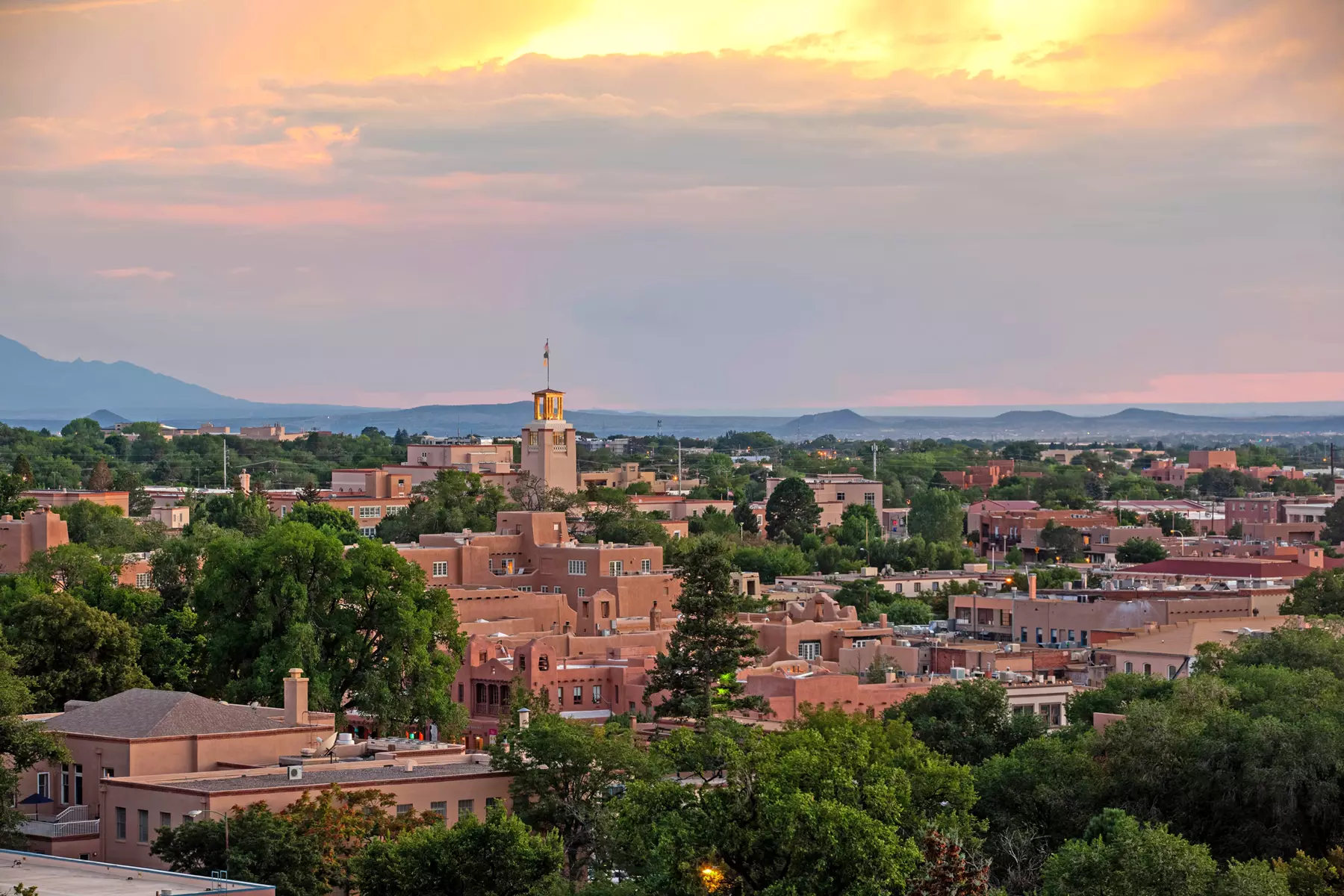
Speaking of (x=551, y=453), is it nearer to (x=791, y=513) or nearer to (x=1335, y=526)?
(x=791, y=513)

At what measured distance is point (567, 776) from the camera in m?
42.7

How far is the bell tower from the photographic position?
135m

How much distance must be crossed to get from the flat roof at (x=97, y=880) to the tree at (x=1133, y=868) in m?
12.3

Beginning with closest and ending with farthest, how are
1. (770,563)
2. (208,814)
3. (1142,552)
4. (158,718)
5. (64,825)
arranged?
(208,814) → (64,825) → (158,718) → (770,563) → (1142,552)

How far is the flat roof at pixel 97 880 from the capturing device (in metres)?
31.3

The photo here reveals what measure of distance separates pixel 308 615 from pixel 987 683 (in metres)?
16.9

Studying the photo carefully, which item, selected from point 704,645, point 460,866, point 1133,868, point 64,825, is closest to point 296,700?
point 64,825

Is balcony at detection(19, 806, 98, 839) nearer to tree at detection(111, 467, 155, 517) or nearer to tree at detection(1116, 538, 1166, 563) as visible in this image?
tree at detection(111, 467, 155, 517)

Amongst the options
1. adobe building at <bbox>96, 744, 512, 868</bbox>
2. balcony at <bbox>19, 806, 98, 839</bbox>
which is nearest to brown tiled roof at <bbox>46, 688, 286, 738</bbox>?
adobe building at <bbox>96, 744, 512, 868</bbox>

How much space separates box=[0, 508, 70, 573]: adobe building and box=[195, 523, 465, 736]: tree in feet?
115

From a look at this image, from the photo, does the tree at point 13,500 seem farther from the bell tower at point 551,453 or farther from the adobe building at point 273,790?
the adobe building at point 273,790

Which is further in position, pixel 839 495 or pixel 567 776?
pixel 839 495

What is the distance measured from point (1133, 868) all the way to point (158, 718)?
17623mm

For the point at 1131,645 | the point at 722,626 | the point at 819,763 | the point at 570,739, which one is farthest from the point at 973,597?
the point at 819,763
